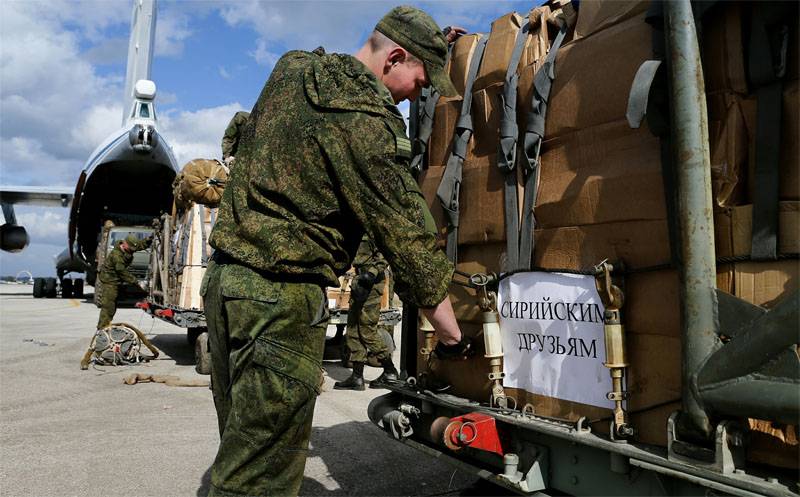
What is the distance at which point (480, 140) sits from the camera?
2.81m

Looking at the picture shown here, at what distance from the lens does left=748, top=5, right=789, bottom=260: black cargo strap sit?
1665mm

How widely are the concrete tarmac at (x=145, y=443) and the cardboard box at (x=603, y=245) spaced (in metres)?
1.73

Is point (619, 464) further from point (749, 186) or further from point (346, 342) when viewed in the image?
point (346, 342)

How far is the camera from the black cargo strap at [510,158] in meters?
2.53

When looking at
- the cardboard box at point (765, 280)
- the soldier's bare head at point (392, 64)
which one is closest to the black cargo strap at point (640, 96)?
the cardboard box at point (765, 280)

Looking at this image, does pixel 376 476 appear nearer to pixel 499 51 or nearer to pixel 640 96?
pixel 499 51

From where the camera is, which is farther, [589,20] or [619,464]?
[589,20]

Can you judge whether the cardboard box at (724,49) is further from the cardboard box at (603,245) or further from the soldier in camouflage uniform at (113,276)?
the soldier in camouflage uniform at (113,276)

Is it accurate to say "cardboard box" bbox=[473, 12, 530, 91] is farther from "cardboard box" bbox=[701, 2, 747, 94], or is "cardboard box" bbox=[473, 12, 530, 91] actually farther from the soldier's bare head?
"cardboard box" bbox=[701, 2, 747, 94]

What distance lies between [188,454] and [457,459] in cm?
238

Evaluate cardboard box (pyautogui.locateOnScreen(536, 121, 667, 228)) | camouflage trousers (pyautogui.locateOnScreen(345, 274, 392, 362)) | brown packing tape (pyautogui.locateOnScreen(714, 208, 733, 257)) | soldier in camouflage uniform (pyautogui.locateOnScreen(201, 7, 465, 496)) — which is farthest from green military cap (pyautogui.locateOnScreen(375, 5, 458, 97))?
camouflage trousers (pyautogui.locateOnScreen(345, 274, 392, 362))

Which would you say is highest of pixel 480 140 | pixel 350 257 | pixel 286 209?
pixel 480 140

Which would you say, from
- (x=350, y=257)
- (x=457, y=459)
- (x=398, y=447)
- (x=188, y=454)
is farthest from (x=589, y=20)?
(x=188, y=454)

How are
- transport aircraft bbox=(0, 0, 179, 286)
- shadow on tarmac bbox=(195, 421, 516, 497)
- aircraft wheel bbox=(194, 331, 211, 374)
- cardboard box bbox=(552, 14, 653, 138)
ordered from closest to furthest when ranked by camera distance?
cardboard box bbox=(552, 14, 653, 138), shadow on tarmac bbox=(195, 421, 516, 497), aircraft wheel bbox=(194, 331, 211, 374), transport aircraft bbox=(0, 0, 179, 286)
